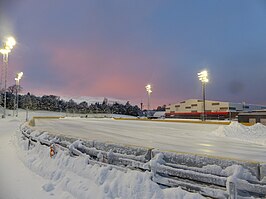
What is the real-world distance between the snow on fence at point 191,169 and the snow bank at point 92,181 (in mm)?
215

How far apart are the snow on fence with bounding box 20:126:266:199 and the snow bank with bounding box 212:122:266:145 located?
35.9ft

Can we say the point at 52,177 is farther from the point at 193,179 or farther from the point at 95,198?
the point at 193,179

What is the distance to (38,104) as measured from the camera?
12331cm

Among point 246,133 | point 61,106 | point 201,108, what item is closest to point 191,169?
point 246,133

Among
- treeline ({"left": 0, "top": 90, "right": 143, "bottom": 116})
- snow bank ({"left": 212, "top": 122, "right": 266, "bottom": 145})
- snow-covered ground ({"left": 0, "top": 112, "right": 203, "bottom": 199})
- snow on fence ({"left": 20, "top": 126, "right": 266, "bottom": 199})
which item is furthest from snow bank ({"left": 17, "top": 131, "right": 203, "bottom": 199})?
treeline ({"left": 0, "top": 90, "right": 143, "bottom": 116})

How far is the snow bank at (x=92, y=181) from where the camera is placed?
521cm

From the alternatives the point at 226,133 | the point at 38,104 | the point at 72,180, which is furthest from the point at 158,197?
the point at 38,104

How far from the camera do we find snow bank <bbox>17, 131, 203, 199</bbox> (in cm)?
521

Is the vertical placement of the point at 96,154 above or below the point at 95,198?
above

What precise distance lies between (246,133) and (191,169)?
13846 millimetres

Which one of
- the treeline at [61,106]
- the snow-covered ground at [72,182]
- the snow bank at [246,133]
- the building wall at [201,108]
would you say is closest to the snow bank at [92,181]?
the snow-covered ground at [72,182]

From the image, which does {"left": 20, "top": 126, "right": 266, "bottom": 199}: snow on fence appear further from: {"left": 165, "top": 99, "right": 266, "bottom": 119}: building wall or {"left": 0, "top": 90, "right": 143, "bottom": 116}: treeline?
{"left": 0, "top": 90, "right": 143, "bottom": 116}: treeline

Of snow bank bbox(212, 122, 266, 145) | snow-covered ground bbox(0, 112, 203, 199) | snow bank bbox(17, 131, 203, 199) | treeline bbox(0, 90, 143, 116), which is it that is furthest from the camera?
treeline bbox(0, 90, 143, 116)

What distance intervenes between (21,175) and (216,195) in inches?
233
